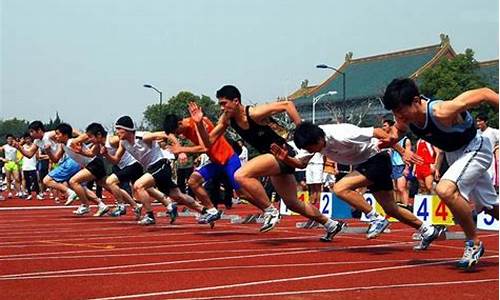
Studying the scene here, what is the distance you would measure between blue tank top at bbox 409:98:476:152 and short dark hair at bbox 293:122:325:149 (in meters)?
1.39

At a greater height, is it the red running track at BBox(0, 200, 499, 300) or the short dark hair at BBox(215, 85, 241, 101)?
the short dark hair at BBox(215, 85, 241, 101)

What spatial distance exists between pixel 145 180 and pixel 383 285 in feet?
22.0

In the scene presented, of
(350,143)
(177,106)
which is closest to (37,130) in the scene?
(350,143)

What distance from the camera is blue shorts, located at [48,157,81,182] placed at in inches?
635

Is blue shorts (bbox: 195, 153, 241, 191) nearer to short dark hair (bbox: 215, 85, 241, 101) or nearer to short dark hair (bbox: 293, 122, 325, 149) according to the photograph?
short dark hair (bbox: 215, 85, 241, 101)

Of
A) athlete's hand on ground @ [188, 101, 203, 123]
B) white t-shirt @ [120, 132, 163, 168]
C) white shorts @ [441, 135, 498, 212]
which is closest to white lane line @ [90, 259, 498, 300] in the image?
white shorts @ [441, 135, 498, 212]

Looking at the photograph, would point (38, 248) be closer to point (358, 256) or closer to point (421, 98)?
point (358, 256)

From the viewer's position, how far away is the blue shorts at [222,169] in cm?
1166

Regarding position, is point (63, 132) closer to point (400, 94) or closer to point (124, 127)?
point (124, 127)

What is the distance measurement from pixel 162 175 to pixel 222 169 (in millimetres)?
1088

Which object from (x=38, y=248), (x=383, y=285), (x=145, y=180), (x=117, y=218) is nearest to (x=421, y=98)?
(x=383, y=285)

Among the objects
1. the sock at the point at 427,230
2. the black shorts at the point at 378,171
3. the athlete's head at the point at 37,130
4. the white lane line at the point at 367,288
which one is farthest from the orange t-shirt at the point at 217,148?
the white lane line at the point at 367,288

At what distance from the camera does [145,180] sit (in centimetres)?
1245

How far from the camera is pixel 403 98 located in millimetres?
6809
